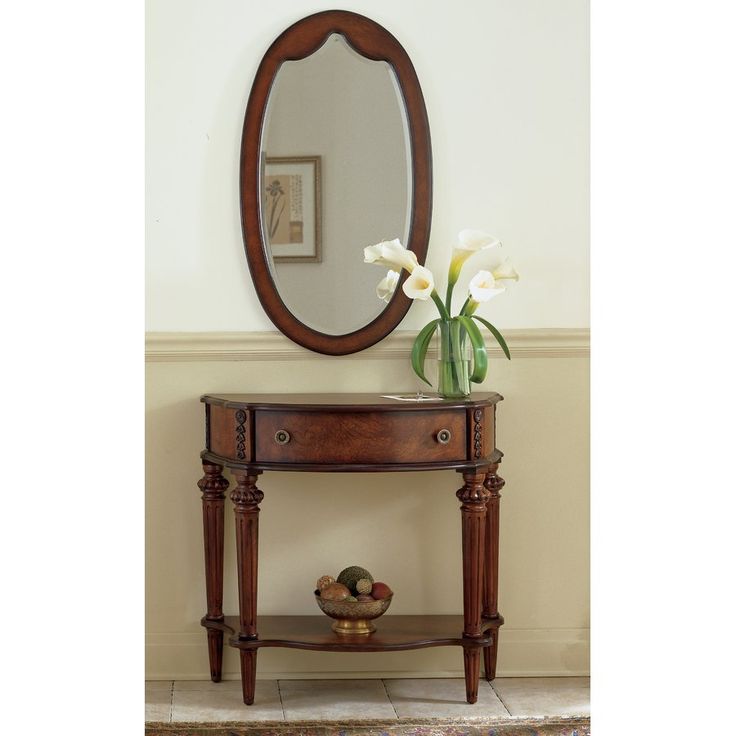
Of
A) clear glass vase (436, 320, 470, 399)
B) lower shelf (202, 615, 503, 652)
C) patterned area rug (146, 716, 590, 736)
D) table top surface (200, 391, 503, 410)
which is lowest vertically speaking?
patterned area rug (146, 716, 590, 736)

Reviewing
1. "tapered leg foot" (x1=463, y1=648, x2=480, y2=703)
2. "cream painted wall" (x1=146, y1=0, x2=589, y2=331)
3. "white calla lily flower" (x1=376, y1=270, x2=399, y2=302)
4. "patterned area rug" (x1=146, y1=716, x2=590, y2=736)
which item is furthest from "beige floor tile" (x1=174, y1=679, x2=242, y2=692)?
"white calla lily flower" (x1=376, y1=270, x2=399, y2=302)

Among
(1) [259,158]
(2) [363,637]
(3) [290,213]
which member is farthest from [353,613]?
(1) [259,158]

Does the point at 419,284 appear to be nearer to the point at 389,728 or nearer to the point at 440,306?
the point at 440,306

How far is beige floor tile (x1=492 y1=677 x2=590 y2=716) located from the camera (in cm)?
216

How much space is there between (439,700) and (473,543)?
47 centimetres

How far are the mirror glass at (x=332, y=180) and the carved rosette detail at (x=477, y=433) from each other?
0.49 metres

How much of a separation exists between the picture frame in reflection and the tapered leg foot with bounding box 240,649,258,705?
106 cm

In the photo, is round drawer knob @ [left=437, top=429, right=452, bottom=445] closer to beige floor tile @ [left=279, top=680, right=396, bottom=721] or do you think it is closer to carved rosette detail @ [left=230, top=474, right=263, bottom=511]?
carved rosette detail @ [left=230, top=474, right=263, bottom=511]
